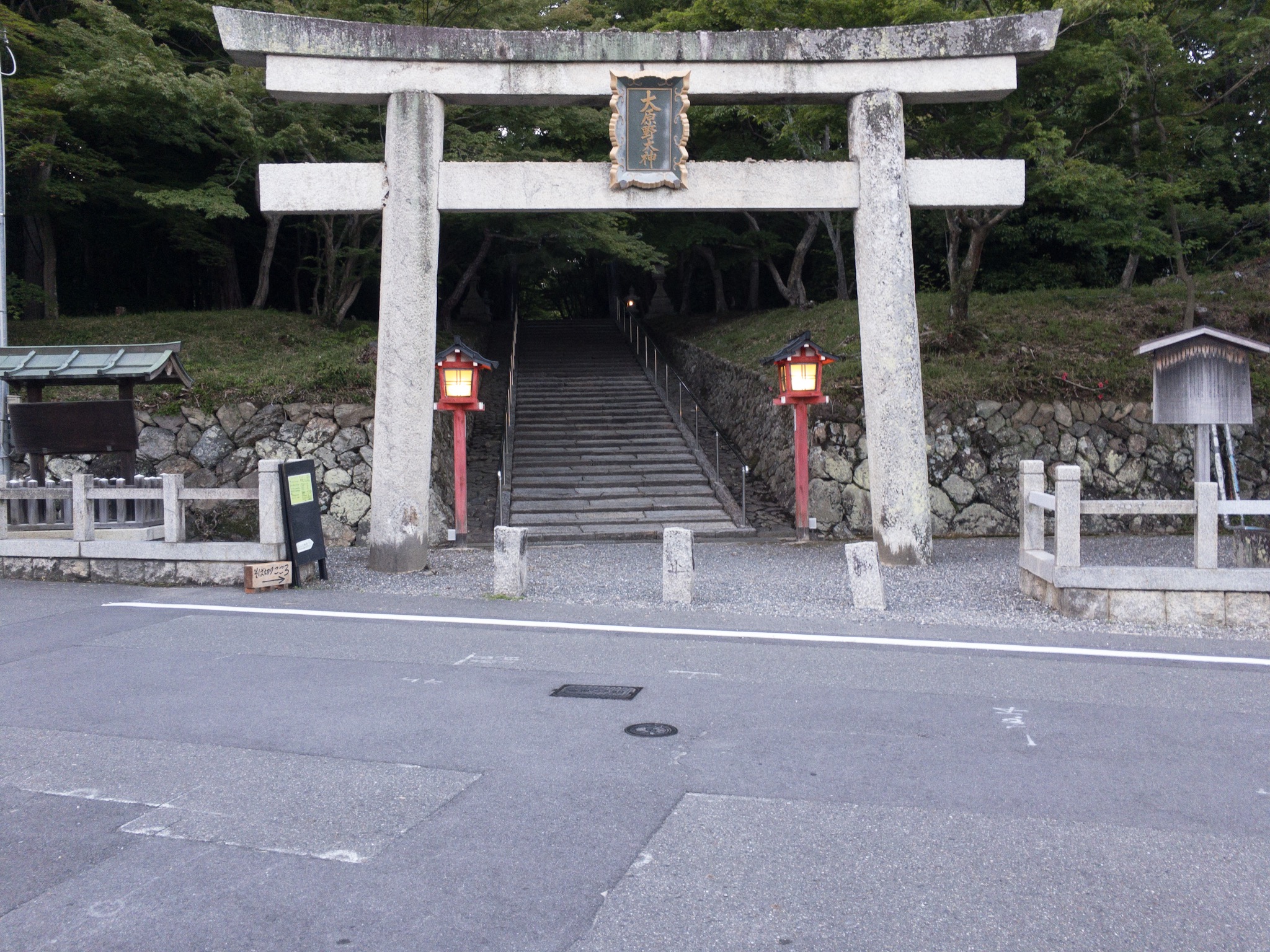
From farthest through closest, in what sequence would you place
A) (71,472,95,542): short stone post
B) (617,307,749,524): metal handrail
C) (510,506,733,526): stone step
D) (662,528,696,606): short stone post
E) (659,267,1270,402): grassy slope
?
(617,307,749,524): metal handrail
(659,267,1270,402): grassy slope
(510,506,733,526): stone step
(71,472,95,542): short stone post
(662,528,696,606): short stone post

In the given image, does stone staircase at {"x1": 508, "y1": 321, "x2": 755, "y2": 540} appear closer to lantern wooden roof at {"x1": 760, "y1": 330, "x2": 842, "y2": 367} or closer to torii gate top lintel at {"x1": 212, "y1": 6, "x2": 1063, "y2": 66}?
lantern wooden roof at {"x1": 760, "y1": 330, "x2": 842, "y2": 367}

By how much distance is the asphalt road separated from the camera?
343cm

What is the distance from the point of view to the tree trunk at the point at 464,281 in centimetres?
2319

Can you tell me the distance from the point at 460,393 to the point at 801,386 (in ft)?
16.6

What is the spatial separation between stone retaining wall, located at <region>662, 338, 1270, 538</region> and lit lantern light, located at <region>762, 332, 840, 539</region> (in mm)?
1072

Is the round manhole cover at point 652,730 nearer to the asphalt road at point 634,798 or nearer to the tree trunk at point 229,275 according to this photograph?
the asphalt road at point 634,798

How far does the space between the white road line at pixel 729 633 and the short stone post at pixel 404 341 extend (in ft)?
8.00

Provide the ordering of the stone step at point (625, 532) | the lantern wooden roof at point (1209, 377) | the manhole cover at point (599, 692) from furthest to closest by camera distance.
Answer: the stone step at point (625, 532), the lantern wooden roof at point (1209, 377), the manhole cover at point (599, 692)

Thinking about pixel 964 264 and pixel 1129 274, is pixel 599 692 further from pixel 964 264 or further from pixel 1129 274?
pixel 1129 274

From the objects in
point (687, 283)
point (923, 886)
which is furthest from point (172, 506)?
point (687, 283)

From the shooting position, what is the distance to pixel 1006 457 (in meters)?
15.6

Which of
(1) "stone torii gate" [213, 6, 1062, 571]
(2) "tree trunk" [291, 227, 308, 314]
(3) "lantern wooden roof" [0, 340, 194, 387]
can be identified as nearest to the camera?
(1) "stone torii gate" [213, 6, 1062, 571]

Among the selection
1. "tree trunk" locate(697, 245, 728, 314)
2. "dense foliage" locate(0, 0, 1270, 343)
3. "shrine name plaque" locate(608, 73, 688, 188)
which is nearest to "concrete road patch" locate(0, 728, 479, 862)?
"shrine name plaque" locate(608, 73, 688, 188)

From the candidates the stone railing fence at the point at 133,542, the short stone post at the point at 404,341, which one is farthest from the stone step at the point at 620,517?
the stone railing fence at the point at 133,542
